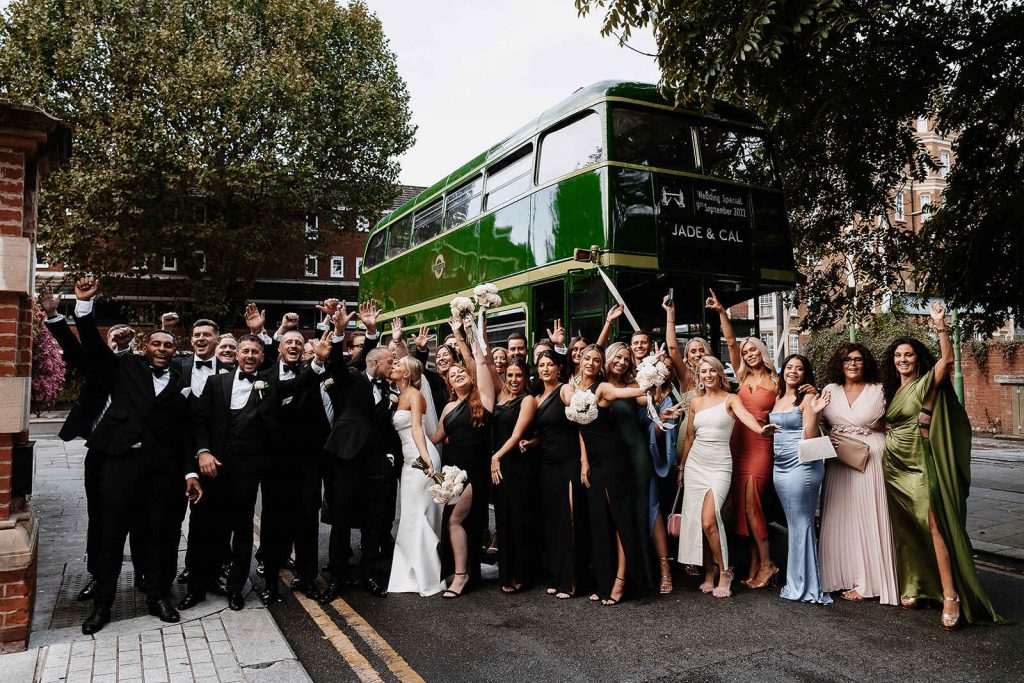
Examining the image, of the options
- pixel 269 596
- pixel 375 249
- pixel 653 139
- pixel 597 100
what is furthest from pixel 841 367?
pixel 375 249

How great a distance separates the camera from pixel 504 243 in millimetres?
9211

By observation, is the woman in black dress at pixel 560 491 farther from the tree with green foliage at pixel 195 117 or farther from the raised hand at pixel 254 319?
the tree with green foliage at pixel 195 117

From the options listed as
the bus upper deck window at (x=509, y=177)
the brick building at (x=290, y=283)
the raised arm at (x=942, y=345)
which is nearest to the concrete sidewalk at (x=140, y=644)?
the raised arm at (x=942, y=345)

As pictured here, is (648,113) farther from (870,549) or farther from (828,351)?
(828,351)

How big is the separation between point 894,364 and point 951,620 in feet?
5.57

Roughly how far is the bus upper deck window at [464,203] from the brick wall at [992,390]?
1726 cm

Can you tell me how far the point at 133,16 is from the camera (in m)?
23.0

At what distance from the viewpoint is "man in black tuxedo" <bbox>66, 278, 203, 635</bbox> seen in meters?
4.68

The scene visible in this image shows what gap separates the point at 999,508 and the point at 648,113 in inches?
240

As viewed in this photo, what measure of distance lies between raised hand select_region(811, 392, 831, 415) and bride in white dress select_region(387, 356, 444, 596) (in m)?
2.81

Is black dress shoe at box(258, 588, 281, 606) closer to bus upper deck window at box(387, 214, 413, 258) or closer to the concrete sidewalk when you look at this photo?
the concrete sidewalk

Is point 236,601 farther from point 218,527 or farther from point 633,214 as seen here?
point 633,214

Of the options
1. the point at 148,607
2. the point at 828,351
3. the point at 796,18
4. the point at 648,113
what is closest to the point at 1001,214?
the point at 796,18

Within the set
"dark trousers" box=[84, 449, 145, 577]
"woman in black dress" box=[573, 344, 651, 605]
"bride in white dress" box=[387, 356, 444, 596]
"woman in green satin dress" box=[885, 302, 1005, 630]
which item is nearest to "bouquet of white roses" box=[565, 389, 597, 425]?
"woman in black dress" box=[573, 344, 651, 605]
